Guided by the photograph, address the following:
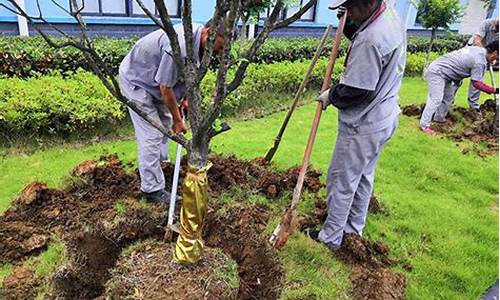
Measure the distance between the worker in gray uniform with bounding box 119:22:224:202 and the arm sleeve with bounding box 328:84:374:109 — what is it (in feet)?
3.69

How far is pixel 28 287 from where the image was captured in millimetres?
2871

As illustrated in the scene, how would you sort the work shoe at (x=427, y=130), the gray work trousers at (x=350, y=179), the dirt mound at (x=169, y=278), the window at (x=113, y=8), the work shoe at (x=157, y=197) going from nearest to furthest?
the dirt mound at (x=169, y=278) → the gray work trousers at (x=350, y=179) → the work shoe at (x=157, y=197) → the work shoe at (x=427, y=130) → the window at (x=113, y=8)

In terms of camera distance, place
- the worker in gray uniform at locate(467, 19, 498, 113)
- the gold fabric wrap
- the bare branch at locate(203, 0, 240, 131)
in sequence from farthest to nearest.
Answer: the worker in gray uniform at locate(467, 19, 498, 113) < the gold fabric wrap < the bare branch at locate(203, 0, 240, 131)

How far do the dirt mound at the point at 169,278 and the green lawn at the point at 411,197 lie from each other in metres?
0.54

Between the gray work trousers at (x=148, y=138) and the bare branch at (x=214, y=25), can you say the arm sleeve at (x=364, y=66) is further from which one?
the gray work trousers at (x=148, y=138)

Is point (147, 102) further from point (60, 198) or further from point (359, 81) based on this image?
point (359, 81)

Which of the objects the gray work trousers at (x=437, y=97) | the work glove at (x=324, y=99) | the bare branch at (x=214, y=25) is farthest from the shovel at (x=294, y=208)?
the gray work trousers at (x=437, y=97)

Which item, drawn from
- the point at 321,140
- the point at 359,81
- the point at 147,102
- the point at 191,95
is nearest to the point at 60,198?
the point at 147,102

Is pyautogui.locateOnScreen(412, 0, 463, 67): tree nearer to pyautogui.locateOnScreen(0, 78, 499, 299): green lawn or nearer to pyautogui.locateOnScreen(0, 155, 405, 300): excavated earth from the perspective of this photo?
pyautogui.locateOnScreen(0, 78, 499, 299): green lawn

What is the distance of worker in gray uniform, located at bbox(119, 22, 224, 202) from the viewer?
11.5 feet

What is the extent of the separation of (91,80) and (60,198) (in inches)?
89.4

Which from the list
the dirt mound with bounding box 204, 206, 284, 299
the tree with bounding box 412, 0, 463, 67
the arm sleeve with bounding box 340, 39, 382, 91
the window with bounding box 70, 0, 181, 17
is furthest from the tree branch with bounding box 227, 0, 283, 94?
the tree with bounding box 412, 0, 463, 67

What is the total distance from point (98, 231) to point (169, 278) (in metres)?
0.85

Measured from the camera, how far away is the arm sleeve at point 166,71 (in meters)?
3.22
